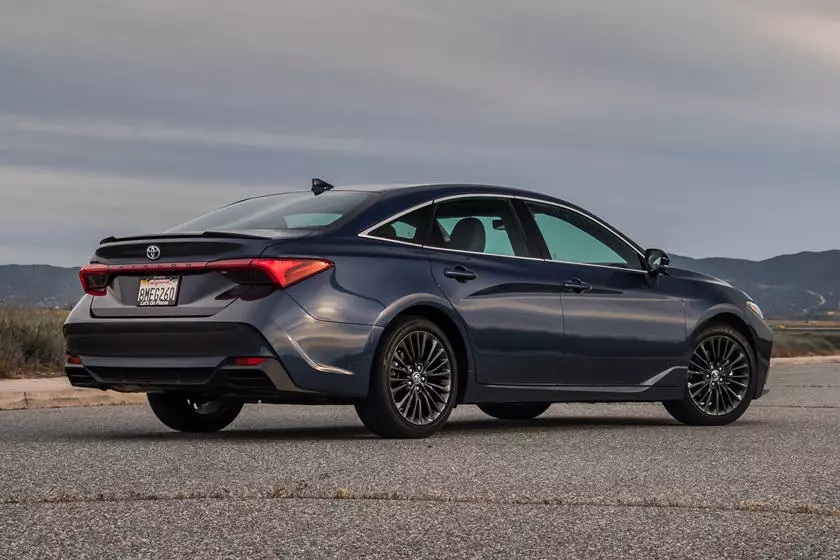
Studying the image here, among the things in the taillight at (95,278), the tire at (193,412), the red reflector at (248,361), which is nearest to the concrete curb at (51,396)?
the tire at (193,412)

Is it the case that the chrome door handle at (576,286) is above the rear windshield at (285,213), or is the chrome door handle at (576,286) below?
below

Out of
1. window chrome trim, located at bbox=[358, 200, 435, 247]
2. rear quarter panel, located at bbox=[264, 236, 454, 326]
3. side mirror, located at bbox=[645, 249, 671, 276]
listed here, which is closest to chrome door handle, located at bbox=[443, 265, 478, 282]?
rear quarter panel, located at bbox=[264, 236, 454, 326]

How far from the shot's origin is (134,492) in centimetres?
623

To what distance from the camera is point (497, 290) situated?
9.33m

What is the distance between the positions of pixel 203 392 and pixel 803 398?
9015 mm

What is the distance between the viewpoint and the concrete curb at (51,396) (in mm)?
13695

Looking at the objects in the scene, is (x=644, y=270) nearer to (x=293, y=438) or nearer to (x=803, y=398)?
(x=293, y=438)

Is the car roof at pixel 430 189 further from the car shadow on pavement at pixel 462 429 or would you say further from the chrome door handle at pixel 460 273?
the car shadow on pavement at pixel 462 429

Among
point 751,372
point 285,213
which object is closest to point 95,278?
point 285,213

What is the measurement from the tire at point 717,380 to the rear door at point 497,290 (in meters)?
1.53

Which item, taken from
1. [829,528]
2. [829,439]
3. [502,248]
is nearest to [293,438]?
[502,248]

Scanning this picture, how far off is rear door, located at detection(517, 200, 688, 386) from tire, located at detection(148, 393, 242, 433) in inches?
99.5

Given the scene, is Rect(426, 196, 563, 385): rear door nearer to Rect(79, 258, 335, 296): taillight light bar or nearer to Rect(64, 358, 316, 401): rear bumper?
Rect(79, 258, 335, 296): taillight light bar

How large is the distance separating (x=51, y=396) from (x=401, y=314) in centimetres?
652
